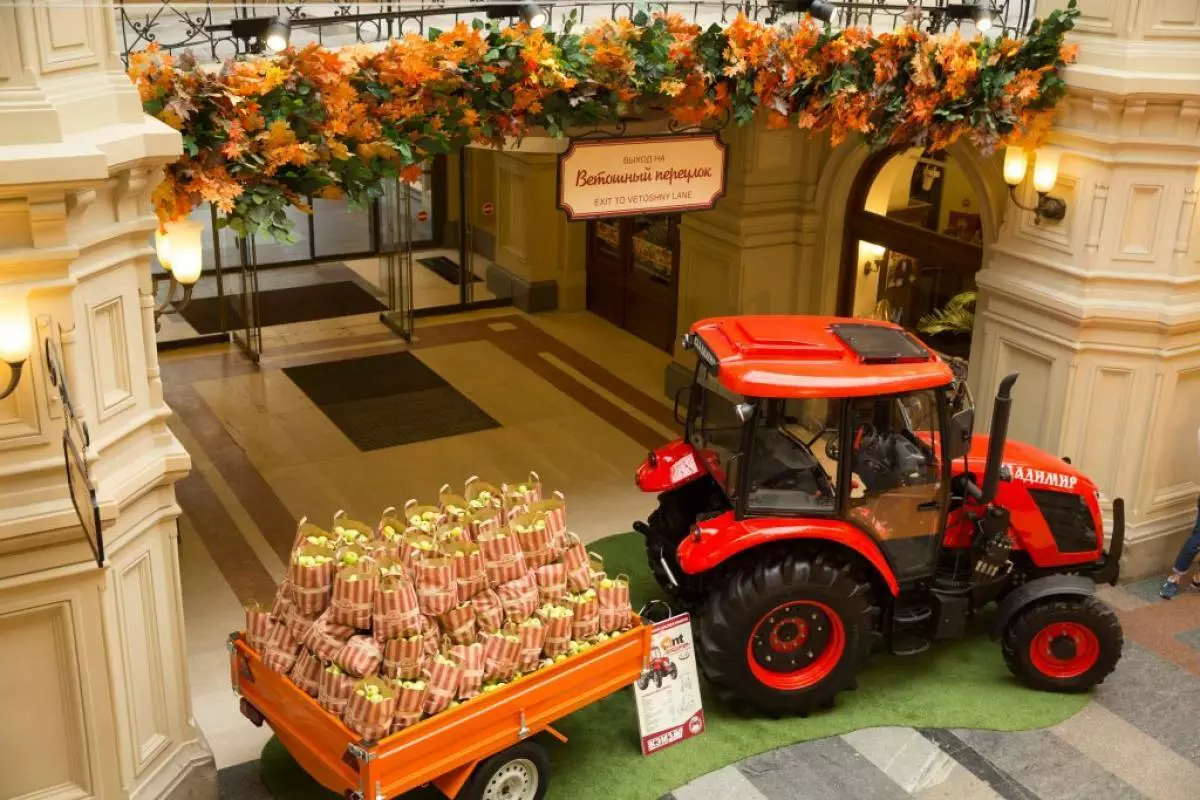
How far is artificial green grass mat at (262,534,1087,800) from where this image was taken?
7.05m

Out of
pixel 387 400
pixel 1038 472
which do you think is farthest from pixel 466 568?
pixel 387 400

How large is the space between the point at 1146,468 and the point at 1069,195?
6.76 ft

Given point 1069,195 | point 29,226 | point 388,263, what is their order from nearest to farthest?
point 29,226
point 1069,195
point 388,263

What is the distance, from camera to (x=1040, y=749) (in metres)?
7.45

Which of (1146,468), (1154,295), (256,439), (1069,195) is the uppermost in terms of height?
(1069,195)

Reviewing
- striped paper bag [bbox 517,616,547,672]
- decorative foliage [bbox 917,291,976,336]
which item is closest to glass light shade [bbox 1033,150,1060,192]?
decorative foliage [bbox 917,291,976,336]

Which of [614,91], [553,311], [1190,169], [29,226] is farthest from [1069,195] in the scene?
[553,311]

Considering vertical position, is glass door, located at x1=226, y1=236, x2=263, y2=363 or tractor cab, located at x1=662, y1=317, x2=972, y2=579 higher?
tractor cab, located at x1=662, y1=317, x2=972, y2=579

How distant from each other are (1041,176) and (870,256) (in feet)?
8.94

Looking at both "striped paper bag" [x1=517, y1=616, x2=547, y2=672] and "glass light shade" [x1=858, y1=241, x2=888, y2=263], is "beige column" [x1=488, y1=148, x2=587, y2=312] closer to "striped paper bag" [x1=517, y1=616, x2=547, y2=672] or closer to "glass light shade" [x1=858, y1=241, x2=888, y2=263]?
"glass light shade" [x1=858, y1=241, x2=888, y2=263]

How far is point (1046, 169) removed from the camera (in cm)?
876

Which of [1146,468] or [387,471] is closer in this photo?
[1146,468]

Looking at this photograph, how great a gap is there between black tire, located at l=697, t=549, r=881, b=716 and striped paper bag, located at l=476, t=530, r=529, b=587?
4.16ft

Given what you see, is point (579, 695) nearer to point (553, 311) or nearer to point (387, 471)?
point (387, 471)
